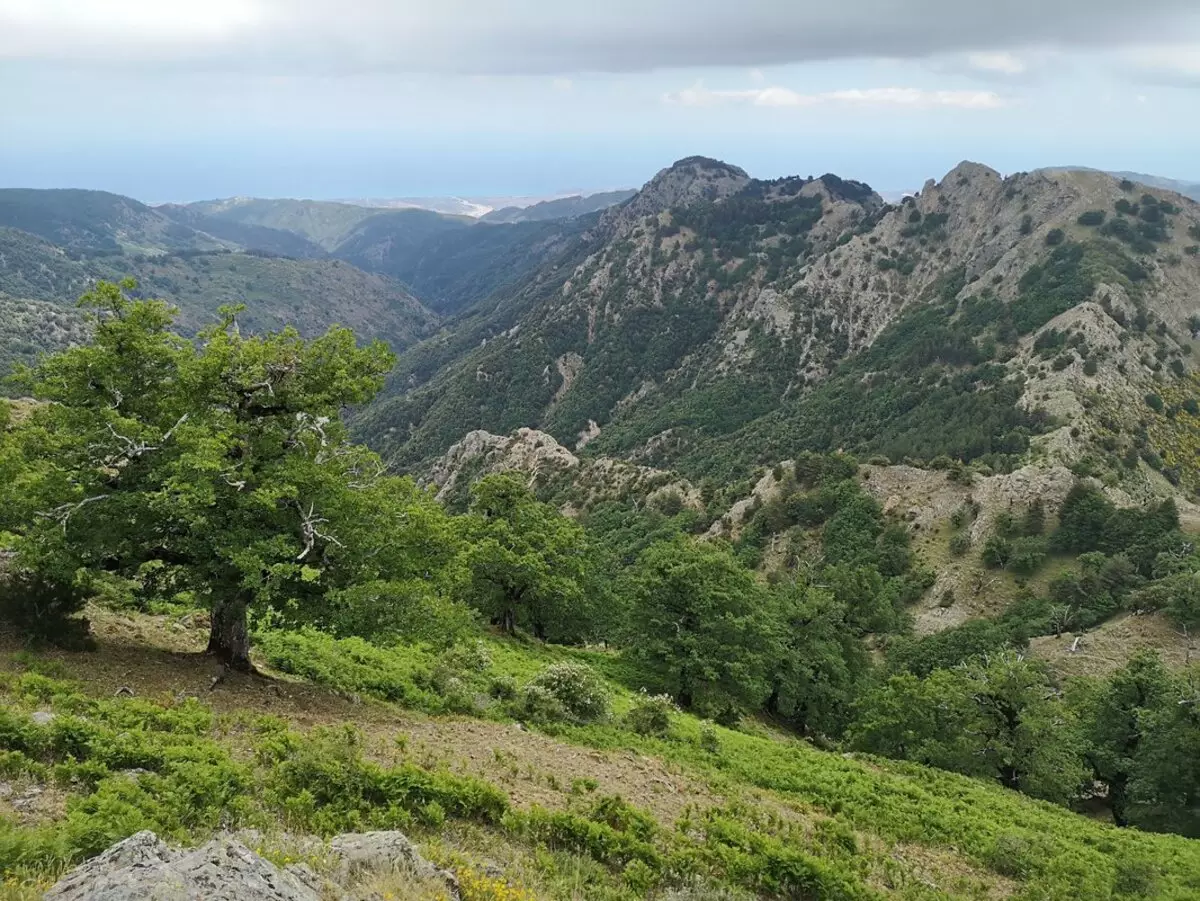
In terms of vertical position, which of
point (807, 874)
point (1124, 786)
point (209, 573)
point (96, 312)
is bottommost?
point (1124, 786)

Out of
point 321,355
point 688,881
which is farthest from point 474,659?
point 688,881

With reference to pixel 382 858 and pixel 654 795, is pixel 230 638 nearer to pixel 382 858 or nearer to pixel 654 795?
pixel 654 795

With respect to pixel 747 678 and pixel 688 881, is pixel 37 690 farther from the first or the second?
pixel 747 678

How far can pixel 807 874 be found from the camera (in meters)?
13.5

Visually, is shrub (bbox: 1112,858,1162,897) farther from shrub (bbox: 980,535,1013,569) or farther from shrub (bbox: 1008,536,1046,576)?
shrub (bbox: 980,535,1013,569)

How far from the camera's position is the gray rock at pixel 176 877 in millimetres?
7469

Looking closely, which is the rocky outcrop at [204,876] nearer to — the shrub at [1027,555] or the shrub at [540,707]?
the shrub at [540,707]

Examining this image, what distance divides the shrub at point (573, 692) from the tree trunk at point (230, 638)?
831 cm

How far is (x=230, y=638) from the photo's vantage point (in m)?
19.6

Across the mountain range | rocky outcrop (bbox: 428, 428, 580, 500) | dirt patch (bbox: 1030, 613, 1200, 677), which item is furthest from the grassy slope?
rocky outcrop (bbox: 428, 428, 580, 500)

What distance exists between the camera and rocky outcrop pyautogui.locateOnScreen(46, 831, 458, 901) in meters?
7.51

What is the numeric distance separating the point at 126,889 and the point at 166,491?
9783 millimetres

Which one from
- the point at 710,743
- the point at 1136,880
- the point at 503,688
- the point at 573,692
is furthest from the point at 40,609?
the point at 1136,880

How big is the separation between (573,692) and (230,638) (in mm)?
10312
